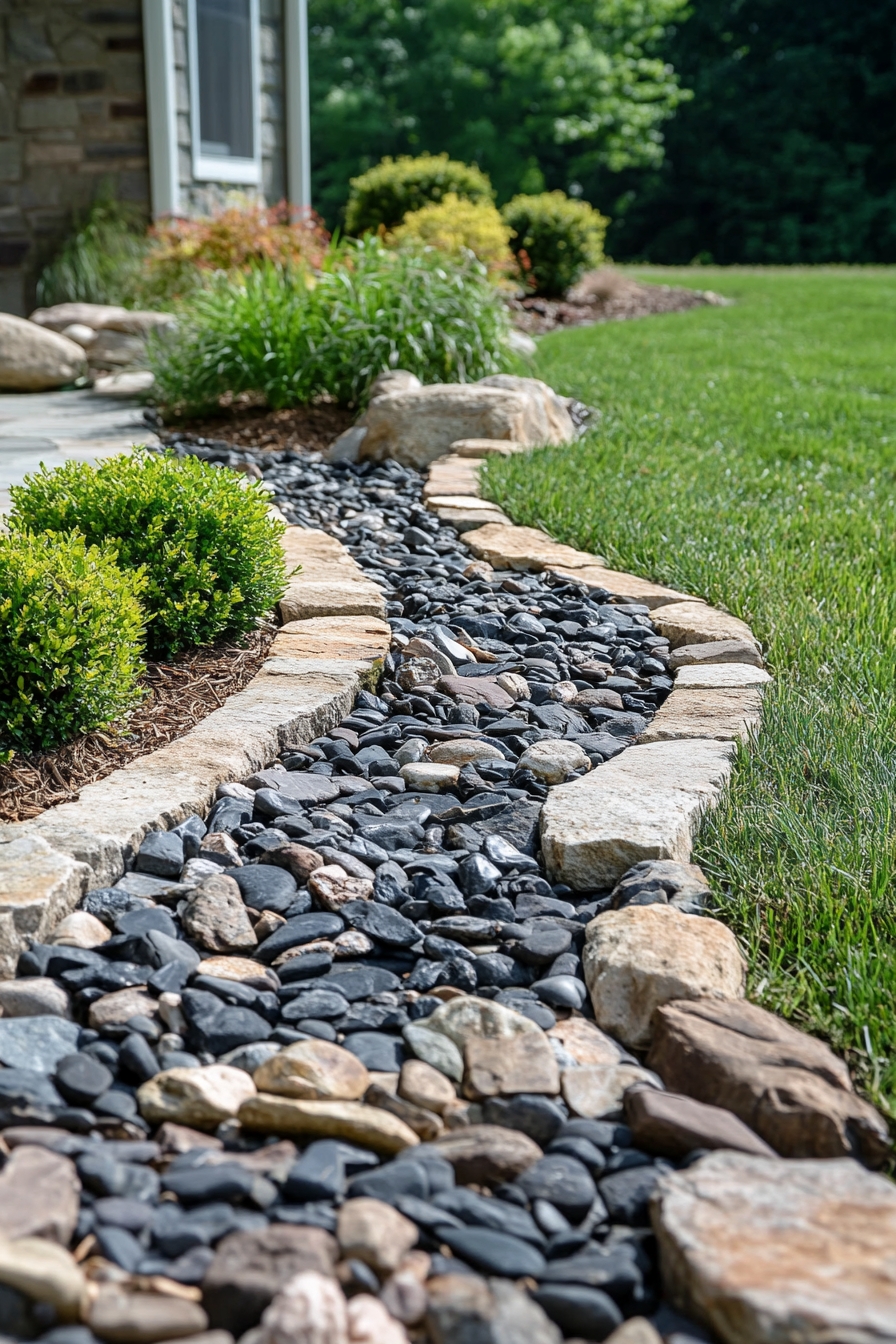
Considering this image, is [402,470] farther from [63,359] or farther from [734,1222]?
[734,1222]

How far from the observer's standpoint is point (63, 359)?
6.94 m

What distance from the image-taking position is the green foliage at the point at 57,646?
2234mm

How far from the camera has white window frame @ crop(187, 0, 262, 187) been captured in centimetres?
910

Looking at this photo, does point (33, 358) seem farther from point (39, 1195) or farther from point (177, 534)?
point (39, 1195)

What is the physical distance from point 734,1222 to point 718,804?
3.26ft

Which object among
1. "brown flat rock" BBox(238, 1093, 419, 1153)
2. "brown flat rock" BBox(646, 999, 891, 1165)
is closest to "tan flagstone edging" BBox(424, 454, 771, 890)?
"brown flat rock" BBox(646, 999, 891, 1165)

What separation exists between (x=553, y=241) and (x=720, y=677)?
10.7 metres

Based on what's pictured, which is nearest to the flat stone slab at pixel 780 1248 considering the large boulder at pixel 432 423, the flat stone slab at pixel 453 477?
the flat stone slab at pixel 453 477

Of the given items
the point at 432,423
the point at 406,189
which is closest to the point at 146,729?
the point at 432,423

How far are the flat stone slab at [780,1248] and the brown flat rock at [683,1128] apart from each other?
0.15 feet

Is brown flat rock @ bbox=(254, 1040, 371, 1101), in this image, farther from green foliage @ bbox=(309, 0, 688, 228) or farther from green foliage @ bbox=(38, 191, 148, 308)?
green foliage @ bbox=(309, 0, 688, 228)

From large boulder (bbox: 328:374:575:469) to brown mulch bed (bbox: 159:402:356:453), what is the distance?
251mm

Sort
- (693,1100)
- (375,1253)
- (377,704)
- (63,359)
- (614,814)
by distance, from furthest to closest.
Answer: (63,359), (377,704), (614,814), (693,1100), (375,1253)

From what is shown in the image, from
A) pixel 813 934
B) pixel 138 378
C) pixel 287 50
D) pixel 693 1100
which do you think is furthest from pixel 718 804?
pixel 287 50
